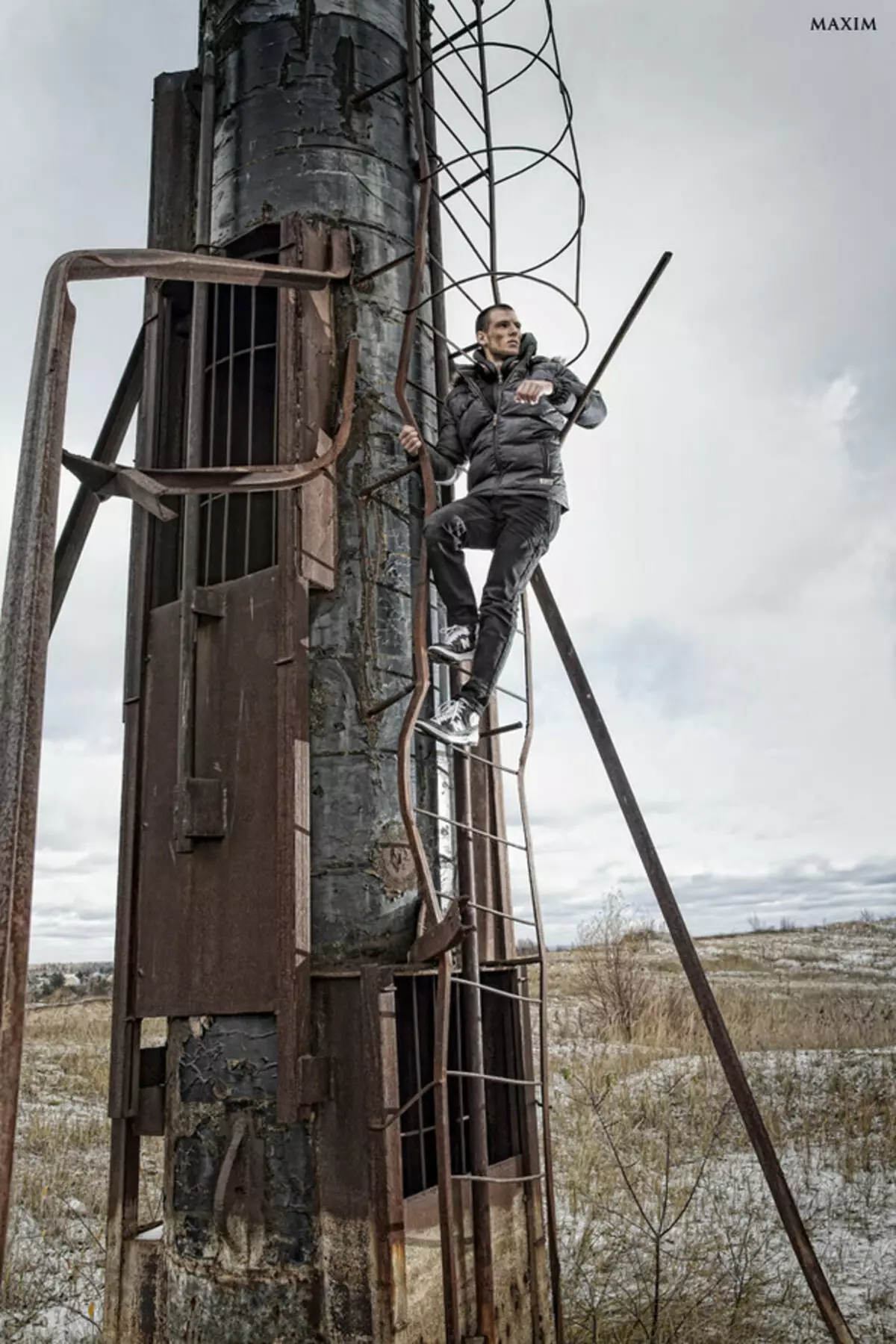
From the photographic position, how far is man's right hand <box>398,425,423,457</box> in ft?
19.4

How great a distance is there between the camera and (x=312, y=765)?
5418mm

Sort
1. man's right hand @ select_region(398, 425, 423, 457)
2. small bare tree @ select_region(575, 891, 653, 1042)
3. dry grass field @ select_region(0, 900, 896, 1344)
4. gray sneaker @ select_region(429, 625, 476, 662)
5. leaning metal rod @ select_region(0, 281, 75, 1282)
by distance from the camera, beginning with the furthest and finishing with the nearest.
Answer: small bare tree @ select_region(575, 891, 653, 1042), dry grass field @ select_region(0, 900, 896, 1344), man's right hand @ select_region(398, 425, 423, 457), gray sneaker @ select_region(429, 625, 476, 662), leaning metal rod @ select_region(0, 281, 75, 1282)

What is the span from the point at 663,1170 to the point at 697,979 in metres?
4.11

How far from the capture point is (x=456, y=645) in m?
5.56

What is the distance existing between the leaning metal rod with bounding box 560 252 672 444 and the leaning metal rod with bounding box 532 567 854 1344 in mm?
1282

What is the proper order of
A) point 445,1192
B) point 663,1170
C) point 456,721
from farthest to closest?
point 663,1170 < point 456,721 < point 445,1192

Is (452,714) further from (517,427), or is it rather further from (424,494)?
(517,427)

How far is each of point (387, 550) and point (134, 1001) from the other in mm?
2685

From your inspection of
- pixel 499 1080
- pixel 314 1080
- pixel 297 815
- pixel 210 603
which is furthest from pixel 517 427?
pixel 314 1080

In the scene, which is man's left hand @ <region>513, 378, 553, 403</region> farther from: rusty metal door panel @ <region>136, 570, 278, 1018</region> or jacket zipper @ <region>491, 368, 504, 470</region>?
rusty metal door panel @ <region>136, 570, 278, 1018</region>

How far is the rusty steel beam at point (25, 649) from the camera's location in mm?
2346

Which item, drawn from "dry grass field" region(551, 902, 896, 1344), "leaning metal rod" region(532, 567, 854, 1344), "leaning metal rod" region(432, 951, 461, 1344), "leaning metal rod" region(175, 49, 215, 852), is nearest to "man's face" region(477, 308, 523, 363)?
"leaning metal rod" region(532, 567, 854, 1344)

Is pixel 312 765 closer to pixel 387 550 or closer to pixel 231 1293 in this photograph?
pixel 387 550

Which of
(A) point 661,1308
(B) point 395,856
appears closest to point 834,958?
(A) point 661,1308
